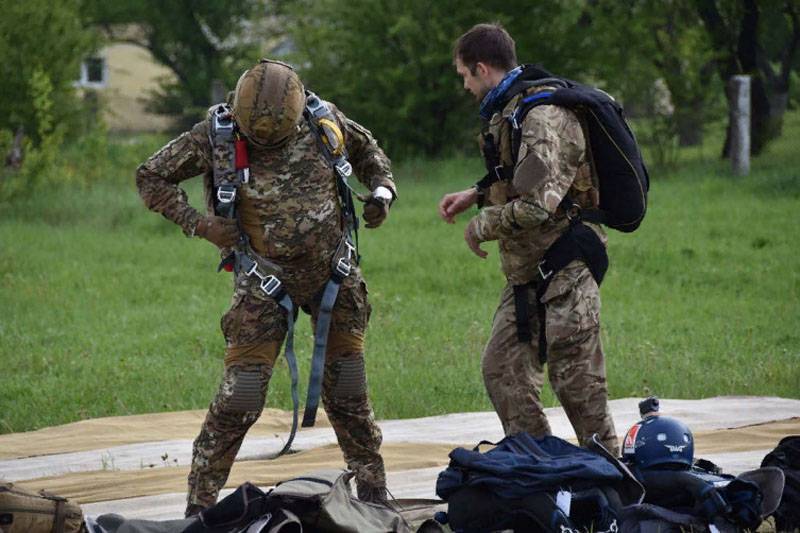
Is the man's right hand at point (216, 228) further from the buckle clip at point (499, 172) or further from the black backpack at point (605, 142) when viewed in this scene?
the black backpack at point (605, 142)

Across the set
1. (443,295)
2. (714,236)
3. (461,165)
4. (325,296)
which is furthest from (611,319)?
(461,165)

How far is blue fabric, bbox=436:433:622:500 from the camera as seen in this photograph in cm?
506

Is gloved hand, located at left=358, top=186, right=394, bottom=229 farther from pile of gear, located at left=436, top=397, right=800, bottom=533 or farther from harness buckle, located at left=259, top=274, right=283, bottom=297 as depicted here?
pile of gear, located at left=436, top=397, right=800, bottom=533

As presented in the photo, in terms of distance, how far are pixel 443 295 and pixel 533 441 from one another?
7590 mm

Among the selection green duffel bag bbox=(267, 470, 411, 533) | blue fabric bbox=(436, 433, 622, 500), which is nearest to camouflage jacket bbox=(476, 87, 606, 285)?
blue fabric bbox=(436, 433, 622, 500)

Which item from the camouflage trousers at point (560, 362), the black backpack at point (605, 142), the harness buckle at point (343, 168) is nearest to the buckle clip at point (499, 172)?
the black backpack at point (605, 142)

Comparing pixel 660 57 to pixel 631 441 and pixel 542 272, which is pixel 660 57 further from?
pixel 631 441

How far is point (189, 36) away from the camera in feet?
137

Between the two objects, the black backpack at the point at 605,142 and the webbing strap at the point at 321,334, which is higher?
the black backpack at the point at 605,142

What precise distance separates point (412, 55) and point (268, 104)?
18105 millimetres

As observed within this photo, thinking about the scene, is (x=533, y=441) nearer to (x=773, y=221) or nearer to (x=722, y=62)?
(x=773, y=221)

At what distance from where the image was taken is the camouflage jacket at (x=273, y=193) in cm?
577

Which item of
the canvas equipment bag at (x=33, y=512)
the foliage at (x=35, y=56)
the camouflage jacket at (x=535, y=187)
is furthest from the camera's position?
the foliage at (x=35, y=56)

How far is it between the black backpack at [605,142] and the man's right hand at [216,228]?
1225mm
